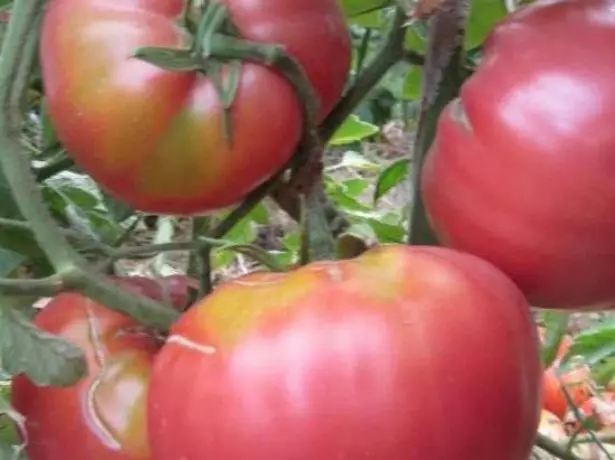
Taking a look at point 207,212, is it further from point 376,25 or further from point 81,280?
point 376,25

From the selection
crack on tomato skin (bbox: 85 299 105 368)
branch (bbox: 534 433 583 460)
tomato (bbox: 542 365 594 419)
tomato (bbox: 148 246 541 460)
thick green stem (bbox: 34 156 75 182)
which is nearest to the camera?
tomato (bbox: 148 246 541 460)

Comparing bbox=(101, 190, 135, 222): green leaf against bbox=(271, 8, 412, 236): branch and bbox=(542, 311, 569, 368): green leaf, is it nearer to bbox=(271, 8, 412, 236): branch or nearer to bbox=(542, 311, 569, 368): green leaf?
bbox=(271, 8, 412, 236): branch

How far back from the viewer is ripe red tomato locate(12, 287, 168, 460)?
0.45 metres

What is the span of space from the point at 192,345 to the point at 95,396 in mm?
83

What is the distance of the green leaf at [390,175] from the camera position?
0.73m

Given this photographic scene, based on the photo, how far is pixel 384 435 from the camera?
1.18ft

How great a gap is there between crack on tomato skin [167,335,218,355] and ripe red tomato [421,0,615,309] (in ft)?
0.37

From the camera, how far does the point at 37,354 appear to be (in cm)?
41

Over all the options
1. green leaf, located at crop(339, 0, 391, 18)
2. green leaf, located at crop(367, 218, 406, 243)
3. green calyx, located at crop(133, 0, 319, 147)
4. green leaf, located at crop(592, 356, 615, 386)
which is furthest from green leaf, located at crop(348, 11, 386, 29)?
green leaf, located at crop(592, 356, 615, 386)

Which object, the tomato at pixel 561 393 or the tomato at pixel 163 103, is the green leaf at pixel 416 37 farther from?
the tomato at pixel 561 393

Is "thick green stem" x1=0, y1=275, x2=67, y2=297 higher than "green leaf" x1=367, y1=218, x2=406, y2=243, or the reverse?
"thick green stem" x1=0, y1=275, x2=67, y2=297

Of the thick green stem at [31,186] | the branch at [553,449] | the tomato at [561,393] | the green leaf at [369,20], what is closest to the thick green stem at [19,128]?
the thick green stem at [31,186]

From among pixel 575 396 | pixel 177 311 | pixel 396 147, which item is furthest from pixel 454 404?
pixel 396 147

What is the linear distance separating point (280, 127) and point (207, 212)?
58mm
